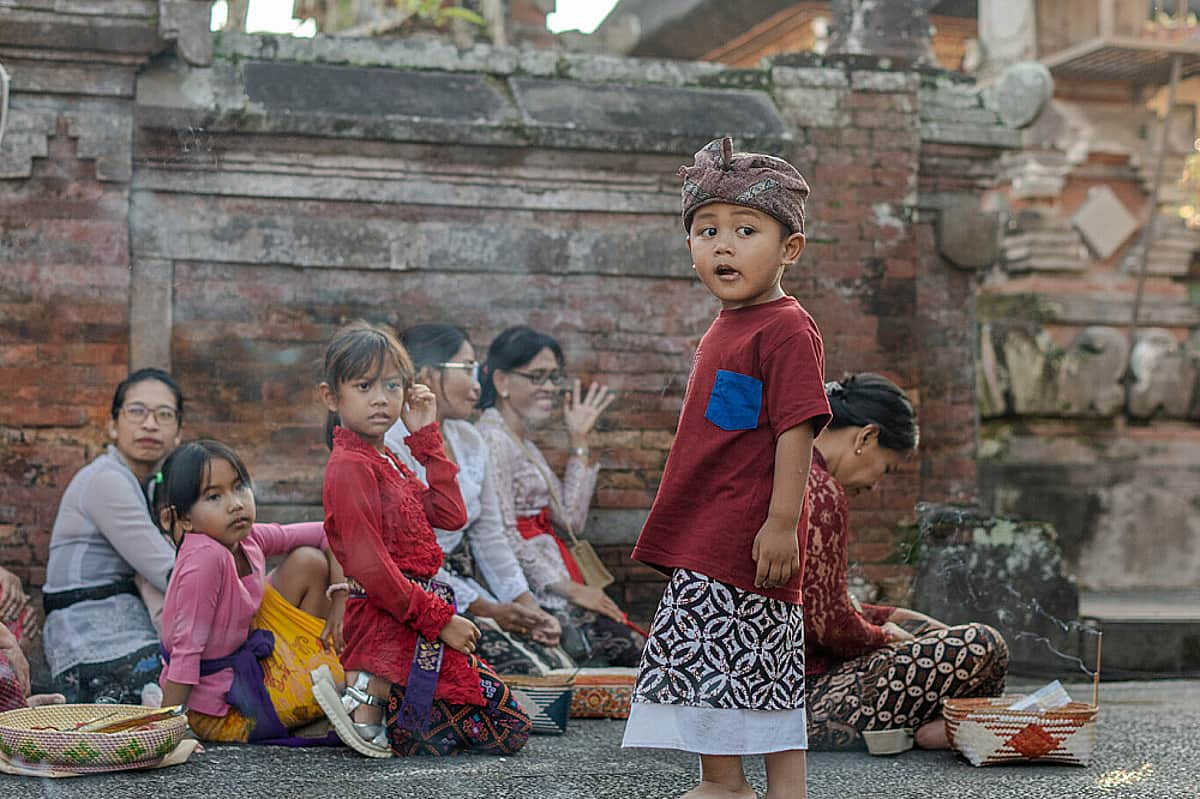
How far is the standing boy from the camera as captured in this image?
11.2 feet

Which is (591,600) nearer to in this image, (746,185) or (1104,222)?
(746,185)

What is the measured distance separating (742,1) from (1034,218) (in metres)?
3.53

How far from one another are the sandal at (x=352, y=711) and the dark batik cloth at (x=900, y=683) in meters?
1.34

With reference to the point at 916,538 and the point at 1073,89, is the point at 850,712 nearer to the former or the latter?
the point at 916,538

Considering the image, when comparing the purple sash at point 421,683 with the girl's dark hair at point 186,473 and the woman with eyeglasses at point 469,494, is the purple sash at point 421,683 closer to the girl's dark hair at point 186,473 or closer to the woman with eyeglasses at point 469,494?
the girl's dark hair at point 186,473

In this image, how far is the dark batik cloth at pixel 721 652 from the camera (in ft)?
11.2

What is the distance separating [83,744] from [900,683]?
2363 mm

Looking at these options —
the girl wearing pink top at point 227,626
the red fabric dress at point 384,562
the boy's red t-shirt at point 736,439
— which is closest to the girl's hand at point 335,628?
the girl wearing pink top at point 227,626

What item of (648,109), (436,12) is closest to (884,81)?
(648,109)

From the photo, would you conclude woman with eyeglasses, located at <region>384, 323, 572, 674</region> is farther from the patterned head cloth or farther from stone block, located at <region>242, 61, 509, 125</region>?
the patterned head cloth

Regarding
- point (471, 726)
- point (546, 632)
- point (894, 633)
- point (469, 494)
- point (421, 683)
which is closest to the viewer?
point (421, 683)

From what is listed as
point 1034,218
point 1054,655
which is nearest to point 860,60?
point 1054,655

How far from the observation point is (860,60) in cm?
723

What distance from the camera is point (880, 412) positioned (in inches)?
179
